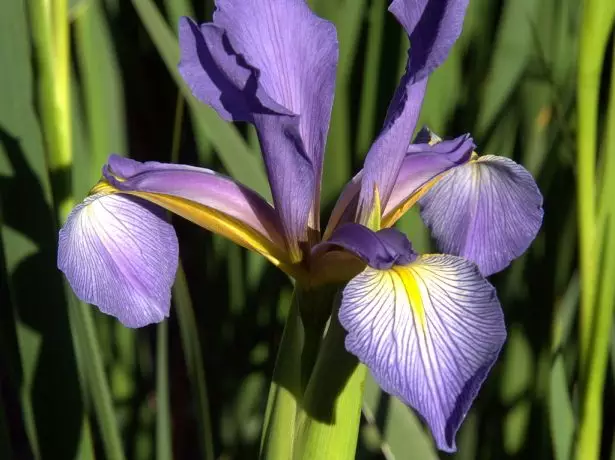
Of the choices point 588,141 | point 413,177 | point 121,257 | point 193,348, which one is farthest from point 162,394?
point 588,141

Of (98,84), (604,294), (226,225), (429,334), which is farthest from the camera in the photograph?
(98,84)

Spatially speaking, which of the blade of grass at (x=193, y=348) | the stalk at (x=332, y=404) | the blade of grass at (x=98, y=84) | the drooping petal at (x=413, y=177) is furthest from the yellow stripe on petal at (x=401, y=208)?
the blade of grass at (x=98, y=84)

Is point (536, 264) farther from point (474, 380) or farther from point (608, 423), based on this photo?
point (474, 380)

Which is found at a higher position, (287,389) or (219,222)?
(219,222)

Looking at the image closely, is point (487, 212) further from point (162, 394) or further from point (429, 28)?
point (162, 394)

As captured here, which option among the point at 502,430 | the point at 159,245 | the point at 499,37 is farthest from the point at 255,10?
the point at 502,430

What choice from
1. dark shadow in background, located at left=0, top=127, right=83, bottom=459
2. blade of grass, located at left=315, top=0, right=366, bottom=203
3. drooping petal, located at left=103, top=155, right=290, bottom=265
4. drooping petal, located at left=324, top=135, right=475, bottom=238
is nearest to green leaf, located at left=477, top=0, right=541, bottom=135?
blade of grass, located at left=315, top=0, right=366, bottom=203

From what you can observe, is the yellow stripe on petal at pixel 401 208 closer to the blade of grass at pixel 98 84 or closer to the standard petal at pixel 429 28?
the standard petal at pixel 429 28
